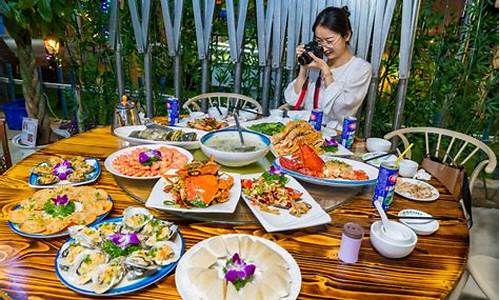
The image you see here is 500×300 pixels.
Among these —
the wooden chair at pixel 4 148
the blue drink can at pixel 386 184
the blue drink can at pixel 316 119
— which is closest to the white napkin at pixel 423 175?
the blue drink can at pixel 386 184

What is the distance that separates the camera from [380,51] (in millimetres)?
2688

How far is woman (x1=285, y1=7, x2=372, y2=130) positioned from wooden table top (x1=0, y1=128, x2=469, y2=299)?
1223 millimetres

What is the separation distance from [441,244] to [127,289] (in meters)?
0.97

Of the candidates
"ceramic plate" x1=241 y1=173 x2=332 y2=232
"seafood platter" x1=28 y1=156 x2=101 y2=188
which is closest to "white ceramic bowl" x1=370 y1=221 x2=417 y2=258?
"ceramic plate" x1=241 y1=173 x2=332 y2=232

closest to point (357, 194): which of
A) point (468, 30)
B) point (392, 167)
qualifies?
point (392, 167)

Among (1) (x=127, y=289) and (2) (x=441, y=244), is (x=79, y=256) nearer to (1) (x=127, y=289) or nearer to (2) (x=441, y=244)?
(1) (x=127, y=289)

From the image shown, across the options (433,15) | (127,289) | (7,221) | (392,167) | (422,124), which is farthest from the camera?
(422,124)

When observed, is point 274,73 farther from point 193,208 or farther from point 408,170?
point 193,208

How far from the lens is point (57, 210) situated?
1.17 metres

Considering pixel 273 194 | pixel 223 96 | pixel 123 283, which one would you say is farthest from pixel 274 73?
pixel 123 283

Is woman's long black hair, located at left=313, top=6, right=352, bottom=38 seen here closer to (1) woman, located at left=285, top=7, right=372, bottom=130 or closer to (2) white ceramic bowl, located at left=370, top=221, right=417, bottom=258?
(1) woman, located at left=285, top=7, right=372, bottom=130

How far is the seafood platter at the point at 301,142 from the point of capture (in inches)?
65.6

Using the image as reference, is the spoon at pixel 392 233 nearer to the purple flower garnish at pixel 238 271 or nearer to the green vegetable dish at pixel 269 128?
the purple flower garnish at pixel 238 271

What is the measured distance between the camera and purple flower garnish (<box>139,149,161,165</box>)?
1.50 meters
